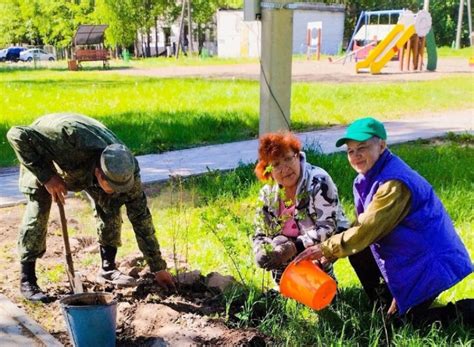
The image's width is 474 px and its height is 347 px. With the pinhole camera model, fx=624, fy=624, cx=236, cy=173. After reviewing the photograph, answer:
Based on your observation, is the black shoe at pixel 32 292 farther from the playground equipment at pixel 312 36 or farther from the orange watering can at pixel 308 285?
the playground equipment at pixel 312 36

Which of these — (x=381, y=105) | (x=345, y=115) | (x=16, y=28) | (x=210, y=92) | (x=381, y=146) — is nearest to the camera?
(x=381, y=146)

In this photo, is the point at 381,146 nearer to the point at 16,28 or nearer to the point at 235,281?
the point at 235,281

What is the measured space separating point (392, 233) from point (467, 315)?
25.3 inches

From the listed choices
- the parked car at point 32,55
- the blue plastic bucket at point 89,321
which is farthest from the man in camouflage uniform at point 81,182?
the parked car at point 32,55

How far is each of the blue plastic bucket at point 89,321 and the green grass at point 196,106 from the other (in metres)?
5.07

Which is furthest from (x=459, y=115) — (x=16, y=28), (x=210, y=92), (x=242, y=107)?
(x=16, y=28)

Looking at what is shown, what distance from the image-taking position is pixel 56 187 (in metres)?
3.48

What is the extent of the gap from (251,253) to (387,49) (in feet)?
62.7

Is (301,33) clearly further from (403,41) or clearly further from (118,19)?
(403,41)

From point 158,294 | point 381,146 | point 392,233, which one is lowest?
point 158,294

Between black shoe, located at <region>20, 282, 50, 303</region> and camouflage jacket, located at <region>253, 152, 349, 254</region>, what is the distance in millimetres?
1330

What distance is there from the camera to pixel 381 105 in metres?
11.9

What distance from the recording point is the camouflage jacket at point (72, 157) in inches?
136

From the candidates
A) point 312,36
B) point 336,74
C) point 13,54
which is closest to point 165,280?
point 336,74
